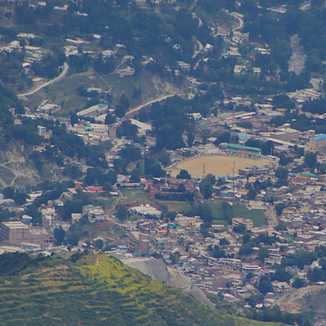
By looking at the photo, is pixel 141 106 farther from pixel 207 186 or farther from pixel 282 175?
pixel 207 186

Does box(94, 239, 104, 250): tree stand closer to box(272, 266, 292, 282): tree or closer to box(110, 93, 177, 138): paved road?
box(272, 266, 292, 282): tree

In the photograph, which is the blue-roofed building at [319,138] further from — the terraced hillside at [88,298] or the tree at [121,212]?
the terraced hillside at [88,298]

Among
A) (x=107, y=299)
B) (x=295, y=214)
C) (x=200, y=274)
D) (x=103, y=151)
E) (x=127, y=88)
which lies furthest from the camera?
(x=127, y=88)

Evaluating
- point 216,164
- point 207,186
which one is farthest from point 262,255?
point 216,164

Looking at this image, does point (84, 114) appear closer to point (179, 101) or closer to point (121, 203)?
point (179, 101)

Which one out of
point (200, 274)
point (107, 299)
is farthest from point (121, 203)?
point (107, 299)
